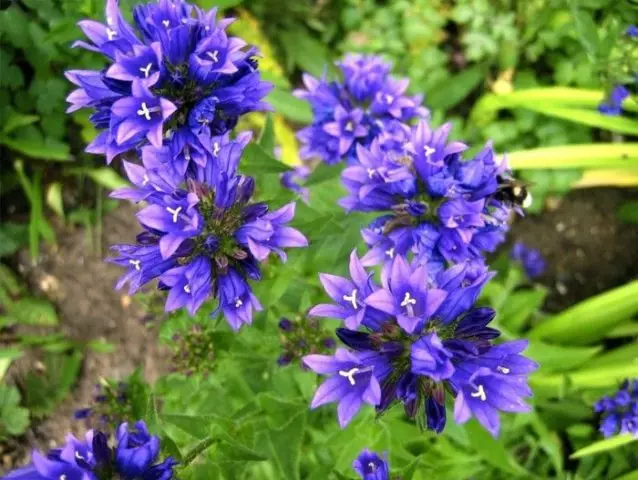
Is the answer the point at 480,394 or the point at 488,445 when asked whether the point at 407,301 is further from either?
the point at 488,445

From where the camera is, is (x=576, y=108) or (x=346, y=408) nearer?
(x=346, y=408)

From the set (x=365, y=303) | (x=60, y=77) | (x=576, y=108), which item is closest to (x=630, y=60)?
(x=576, y=108)

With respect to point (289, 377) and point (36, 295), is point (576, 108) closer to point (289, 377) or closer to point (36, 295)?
point (289, 377)

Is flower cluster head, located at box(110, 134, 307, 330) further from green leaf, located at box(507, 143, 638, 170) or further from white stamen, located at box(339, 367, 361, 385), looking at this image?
green leaf, located at box(507, 143, 638, 170)

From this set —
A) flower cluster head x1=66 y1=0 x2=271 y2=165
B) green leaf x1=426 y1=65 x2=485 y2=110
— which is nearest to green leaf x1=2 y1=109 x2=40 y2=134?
flower cluster head x1=66 y1=0 x2=271 y2=165

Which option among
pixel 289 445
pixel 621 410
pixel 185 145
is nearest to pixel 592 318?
pixel 621 410

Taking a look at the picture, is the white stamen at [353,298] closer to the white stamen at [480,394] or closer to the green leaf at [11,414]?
the white stamen at [480,394]

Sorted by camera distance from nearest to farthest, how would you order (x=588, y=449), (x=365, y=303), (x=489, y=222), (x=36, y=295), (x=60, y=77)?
(x=365, y=303)
(x=489, y=222)
(x=588, y=449)
(x=60, y=77)
(x=36, y=295)
